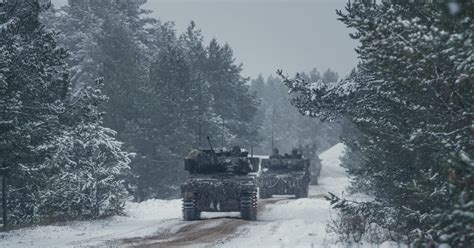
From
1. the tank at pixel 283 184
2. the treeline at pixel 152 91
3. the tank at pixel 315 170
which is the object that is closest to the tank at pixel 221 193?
the treeline at pixel 152 91

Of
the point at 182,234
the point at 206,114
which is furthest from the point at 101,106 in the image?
the point at 182,234

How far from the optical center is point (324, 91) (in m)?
20.3

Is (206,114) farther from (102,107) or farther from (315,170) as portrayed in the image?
(315,170)

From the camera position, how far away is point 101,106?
34.0 m

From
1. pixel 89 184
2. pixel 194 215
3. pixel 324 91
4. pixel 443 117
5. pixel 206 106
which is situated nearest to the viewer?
pixel 443 117

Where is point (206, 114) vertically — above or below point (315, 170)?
above

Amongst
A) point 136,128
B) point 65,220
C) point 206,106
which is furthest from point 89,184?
point 206,106

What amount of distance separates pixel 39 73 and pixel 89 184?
16.2ft

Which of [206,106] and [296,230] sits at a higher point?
[206,106]

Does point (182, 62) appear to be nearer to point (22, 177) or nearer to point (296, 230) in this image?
point (22, 177)

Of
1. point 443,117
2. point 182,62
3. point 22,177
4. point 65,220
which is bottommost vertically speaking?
point 65,220

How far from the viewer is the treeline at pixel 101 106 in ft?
61.1

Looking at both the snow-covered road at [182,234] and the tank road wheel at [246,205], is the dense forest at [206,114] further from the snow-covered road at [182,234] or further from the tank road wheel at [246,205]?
the tank road wheel at [246,205]

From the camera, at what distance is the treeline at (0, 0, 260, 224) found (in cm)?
1862
